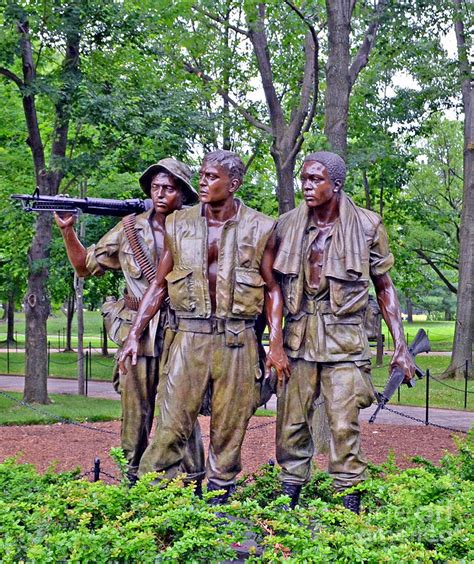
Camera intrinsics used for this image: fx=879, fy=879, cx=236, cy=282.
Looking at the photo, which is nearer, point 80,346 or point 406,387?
point 80,346

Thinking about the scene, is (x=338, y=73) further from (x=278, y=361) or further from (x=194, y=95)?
(x=278, y=361)

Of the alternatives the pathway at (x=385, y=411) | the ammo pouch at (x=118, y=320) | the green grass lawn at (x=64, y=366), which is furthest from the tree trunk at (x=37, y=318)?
the ammo pouch at (x=118, y=320)

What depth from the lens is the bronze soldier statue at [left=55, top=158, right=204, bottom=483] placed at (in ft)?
19.0

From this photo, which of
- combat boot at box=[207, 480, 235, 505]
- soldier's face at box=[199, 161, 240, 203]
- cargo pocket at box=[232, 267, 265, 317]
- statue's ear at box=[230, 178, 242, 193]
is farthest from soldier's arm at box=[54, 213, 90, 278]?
combat boot at box=[207, 480, 235, 505]

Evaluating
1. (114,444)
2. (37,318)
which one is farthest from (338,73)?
(37,318)

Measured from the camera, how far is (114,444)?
1173cm

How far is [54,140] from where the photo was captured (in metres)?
15.1

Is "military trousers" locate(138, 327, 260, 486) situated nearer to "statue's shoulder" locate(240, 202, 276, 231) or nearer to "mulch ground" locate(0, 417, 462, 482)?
"statue's shoulder" locate(240, 202, 276, 231)

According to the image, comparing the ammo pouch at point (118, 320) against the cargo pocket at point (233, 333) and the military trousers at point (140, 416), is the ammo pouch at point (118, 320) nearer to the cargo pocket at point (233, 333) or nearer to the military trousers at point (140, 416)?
the military trousers at point (140, 416)

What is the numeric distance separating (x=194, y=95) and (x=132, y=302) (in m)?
9.33

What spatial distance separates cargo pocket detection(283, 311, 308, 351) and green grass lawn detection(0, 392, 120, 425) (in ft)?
28.1

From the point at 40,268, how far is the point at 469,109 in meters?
10.6

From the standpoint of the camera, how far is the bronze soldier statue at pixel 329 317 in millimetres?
5359

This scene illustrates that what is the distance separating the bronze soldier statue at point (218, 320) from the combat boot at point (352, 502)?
70 cm
